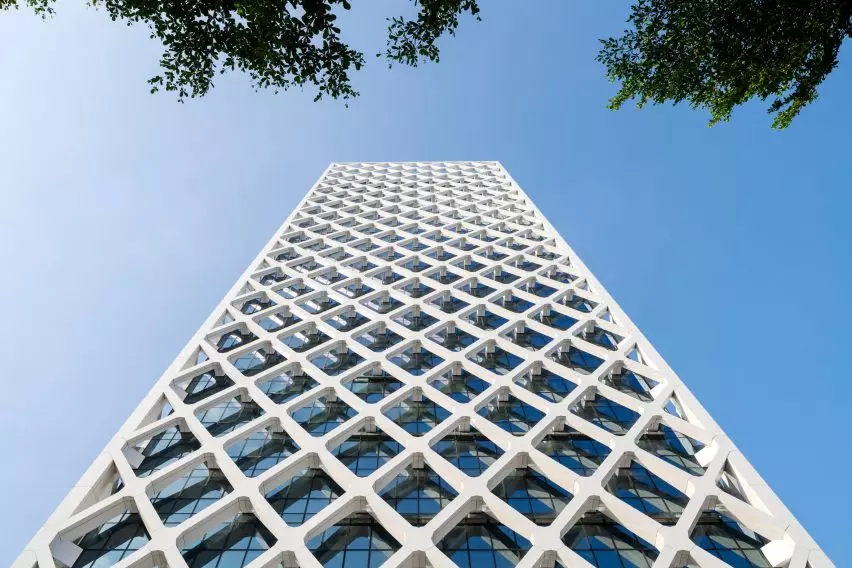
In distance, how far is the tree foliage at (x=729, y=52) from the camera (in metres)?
12.1

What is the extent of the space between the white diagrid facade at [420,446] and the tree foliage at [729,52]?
10259 millimetres

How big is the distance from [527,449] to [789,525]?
6878mm

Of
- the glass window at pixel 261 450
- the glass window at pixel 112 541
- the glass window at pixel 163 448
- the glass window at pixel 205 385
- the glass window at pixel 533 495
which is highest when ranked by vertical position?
the glass window at pixel 533 495

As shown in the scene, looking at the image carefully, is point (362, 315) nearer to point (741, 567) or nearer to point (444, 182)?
point (741, 567)

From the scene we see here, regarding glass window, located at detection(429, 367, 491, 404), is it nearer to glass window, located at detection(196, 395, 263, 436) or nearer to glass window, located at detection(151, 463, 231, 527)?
glass window, located at detection(196, 395, 263, 436)

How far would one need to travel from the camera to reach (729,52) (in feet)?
42.1

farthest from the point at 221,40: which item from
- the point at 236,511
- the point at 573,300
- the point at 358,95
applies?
the point at 573,300

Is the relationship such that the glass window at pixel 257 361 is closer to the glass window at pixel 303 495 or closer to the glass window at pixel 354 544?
the glass window at pixel 303 495

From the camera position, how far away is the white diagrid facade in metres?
14.1

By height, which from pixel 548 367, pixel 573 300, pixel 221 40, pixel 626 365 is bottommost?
pixel 221 40

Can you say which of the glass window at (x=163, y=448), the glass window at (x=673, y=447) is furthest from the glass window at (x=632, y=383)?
the glass window at (x=163, y=448)

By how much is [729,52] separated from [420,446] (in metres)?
13.5

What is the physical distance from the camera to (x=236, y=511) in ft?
49.5

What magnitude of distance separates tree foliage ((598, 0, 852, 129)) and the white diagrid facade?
10.3m
